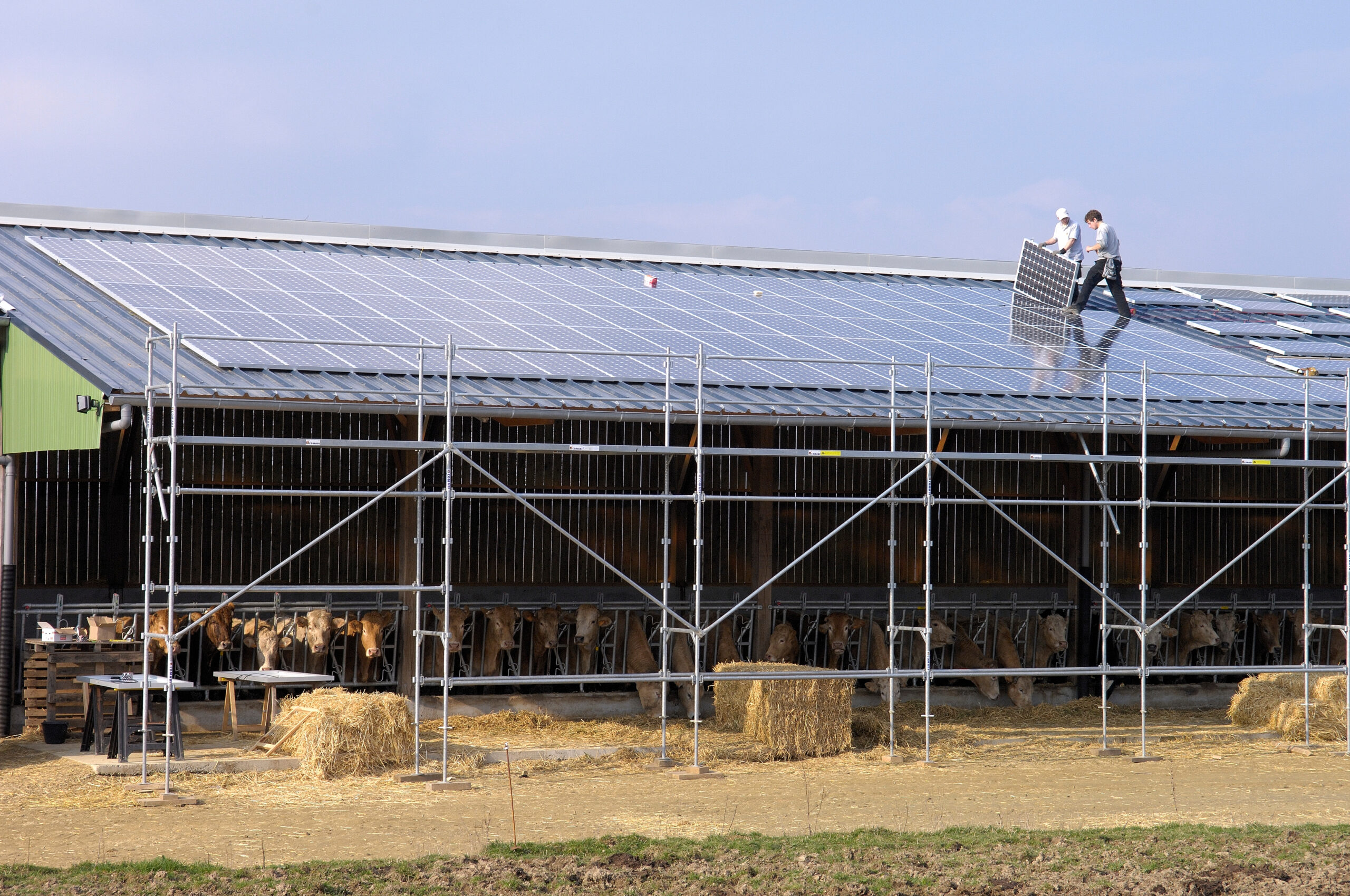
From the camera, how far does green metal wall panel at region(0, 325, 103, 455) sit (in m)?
14.8

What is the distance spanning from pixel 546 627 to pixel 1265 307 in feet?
47.0

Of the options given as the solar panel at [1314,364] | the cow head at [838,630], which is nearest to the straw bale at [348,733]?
the cow head at [838,630]

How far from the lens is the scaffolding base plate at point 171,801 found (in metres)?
12.7

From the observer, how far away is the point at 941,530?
861 inches

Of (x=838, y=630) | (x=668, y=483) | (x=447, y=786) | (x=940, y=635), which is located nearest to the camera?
(x=447, y=786)

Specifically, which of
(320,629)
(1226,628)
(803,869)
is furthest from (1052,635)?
(803,869)

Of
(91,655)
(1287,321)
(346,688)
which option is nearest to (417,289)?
(346,688)

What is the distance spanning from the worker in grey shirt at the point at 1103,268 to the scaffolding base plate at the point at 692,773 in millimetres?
12182

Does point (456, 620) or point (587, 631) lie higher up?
point (456, 620)

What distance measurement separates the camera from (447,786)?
45.2 feet

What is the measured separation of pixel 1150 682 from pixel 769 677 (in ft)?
26.8

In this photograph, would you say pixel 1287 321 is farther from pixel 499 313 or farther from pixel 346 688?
pixel 346 688

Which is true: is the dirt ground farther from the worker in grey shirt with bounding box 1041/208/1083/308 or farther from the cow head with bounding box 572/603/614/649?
the worker in grey shirt with bounding box 1041/208/1083/308

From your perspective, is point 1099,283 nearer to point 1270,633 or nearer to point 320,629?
point 1270,633
